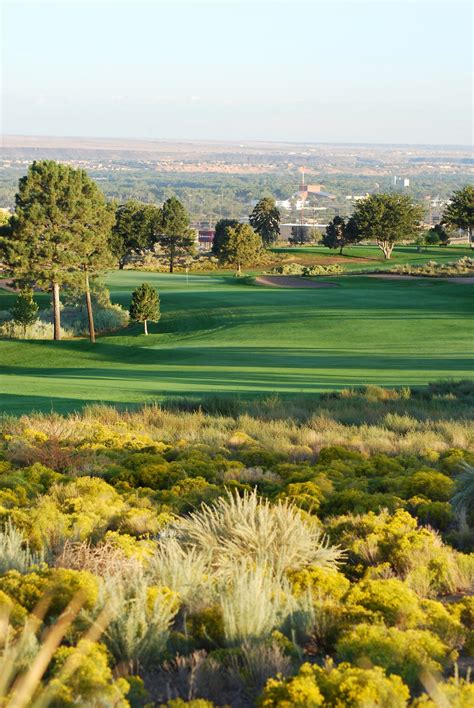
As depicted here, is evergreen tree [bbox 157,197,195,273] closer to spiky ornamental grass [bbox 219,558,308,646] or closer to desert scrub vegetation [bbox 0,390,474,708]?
desert scrub vegetation [bbox 0,390,474,708]

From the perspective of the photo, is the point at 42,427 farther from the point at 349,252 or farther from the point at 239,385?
the point at 349,252

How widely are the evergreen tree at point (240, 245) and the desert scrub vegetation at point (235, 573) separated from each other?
59.5 metres

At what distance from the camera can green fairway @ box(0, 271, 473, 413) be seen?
19031 millimetres

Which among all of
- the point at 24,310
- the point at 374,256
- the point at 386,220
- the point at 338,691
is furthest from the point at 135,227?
the point at 338,691

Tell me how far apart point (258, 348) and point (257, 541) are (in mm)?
21639

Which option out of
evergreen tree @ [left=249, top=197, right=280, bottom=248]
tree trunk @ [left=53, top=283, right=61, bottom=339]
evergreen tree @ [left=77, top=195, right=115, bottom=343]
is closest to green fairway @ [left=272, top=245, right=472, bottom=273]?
evergreen tree @ [left=249, top=197, right=280, bottom=248]

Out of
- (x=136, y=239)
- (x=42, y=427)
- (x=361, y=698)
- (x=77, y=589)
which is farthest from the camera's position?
(x=136, y=239)

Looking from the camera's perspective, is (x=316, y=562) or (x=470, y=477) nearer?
(x=316, y=562)

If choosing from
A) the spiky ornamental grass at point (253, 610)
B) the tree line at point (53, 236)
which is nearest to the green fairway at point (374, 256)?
the tree line at point (53, 236)

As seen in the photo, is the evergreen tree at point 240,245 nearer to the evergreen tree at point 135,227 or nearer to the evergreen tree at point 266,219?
the evergreen tree at point 135,227

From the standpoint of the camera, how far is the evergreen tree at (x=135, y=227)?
77.1 metres

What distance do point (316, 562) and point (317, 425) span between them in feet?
22.4

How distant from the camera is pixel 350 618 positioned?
6051 millimetres

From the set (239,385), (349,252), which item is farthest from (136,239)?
(239,385)
